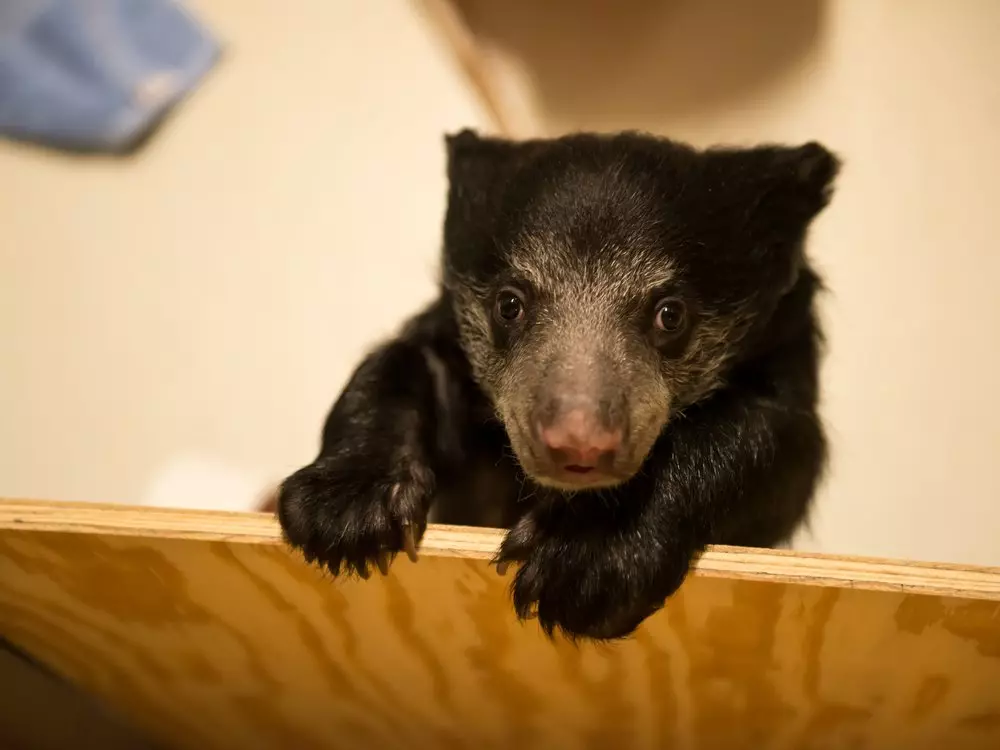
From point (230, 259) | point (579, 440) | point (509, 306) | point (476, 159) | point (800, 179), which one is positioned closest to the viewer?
point (579, 440)

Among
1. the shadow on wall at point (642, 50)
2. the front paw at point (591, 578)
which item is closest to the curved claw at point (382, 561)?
the front paw at point (591, 578)

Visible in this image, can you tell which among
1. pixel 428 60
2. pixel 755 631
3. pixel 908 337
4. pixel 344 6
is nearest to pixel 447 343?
pixel 755 631

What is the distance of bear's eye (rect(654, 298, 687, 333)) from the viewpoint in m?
1.64

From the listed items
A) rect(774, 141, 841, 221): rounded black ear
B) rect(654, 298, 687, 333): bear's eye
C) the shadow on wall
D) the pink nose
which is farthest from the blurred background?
the pink nose

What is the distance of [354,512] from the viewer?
5.05 feet

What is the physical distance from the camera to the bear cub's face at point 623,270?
1523 mm

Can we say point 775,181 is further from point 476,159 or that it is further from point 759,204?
point 476,159

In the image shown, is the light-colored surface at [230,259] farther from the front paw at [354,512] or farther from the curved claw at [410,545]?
the curved claw at [410,545]

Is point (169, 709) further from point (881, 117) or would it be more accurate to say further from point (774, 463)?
point (881, 117)

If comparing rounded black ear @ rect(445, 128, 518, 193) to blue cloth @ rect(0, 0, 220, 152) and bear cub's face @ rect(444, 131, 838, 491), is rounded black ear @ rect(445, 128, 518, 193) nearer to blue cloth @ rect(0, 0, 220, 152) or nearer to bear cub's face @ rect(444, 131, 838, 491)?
bear cub's face @ rect(444, 131, 838, 491)

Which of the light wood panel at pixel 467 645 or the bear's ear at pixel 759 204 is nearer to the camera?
the light wood panel at pixel 467 645

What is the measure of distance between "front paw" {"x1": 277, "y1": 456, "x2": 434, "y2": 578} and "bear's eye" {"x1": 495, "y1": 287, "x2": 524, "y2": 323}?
351 millimetres


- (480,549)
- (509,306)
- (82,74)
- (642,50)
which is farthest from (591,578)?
(82,74)

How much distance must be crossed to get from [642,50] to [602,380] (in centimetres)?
216
